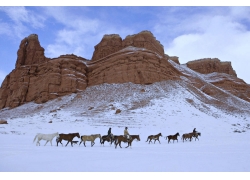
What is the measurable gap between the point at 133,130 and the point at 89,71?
163 feet

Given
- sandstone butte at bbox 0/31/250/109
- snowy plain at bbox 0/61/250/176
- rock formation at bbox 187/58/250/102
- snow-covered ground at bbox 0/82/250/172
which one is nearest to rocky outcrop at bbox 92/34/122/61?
sandstone butte at bbox 0/31/250/109

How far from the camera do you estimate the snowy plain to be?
1100 centimetres

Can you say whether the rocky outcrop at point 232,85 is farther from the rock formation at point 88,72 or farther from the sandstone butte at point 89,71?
the rock formation at point 88,72

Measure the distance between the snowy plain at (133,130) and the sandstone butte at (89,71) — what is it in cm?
434

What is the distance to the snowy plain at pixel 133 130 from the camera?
36.1 ft

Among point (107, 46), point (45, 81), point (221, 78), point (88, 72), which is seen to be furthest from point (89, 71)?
point (221, 78)

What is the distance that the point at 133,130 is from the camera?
37094mm

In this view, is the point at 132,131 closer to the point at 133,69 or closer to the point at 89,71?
the point at 133,69

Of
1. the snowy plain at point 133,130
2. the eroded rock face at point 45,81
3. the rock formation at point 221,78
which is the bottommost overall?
the snowy plain at point 133,130

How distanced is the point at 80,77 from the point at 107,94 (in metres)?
18.7

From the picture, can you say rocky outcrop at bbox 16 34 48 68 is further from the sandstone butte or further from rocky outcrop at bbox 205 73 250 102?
rocky outcrop at bbox 205 73 250 102

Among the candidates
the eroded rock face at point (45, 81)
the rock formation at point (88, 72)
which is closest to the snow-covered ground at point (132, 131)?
the rock formation at point (88, 72)

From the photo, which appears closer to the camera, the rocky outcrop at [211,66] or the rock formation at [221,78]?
the rock formation at [221,78]

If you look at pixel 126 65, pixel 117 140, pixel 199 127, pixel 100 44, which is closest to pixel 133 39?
pixel 100 44
